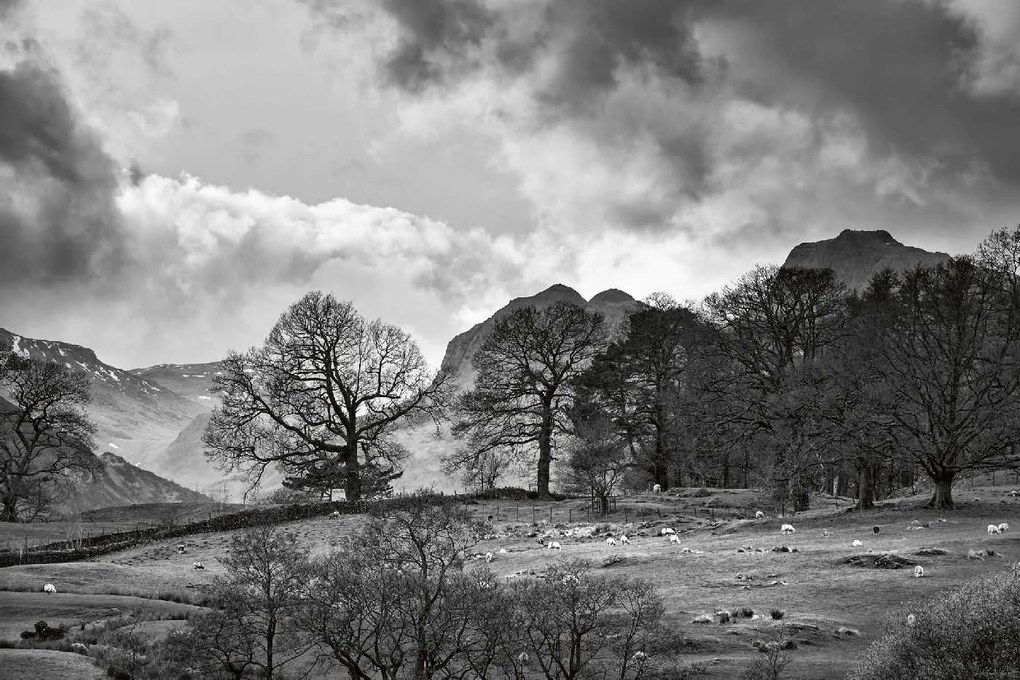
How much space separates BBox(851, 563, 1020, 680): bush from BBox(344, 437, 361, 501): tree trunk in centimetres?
A: 3706

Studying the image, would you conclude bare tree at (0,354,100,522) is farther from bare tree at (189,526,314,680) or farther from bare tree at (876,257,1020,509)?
bare tree at (876,257,1020,509)

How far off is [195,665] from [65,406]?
5345cm

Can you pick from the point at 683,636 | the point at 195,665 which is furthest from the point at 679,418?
the point at 195,665

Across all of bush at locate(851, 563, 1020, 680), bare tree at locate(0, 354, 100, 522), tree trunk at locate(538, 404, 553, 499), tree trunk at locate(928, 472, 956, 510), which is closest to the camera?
bush at locate(851, 563, 1020, 680)

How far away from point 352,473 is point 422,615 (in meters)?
31.0

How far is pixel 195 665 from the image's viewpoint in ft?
56.9

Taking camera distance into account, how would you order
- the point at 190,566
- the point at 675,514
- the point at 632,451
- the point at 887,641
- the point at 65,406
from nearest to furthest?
the point at 887,641 < the point at 190,566 < the point at 675,514 < the point at 632,451 < the point at 65,406

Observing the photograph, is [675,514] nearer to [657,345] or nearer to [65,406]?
[657,345]

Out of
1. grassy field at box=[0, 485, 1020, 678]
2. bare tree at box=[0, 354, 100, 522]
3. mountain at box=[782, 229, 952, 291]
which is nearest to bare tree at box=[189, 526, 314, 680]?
grassy field at box=[0, 485, 1020, 678]

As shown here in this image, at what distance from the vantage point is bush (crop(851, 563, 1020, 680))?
12.7 m

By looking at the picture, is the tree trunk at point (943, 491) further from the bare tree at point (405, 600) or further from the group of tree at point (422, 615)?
the bare tree at point (405, 600)

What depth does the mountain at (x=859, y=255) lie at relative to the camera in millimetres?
161000

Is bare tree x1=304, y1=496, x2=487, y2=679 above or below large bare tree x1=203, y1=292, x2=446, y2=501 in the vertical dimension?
below

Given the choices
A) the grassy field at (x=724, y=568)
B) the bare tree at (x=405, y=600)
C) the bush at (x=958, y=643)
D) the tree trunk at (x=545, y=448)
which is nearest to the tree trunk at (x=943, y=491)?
the grassy field at (x=724, y=568)
